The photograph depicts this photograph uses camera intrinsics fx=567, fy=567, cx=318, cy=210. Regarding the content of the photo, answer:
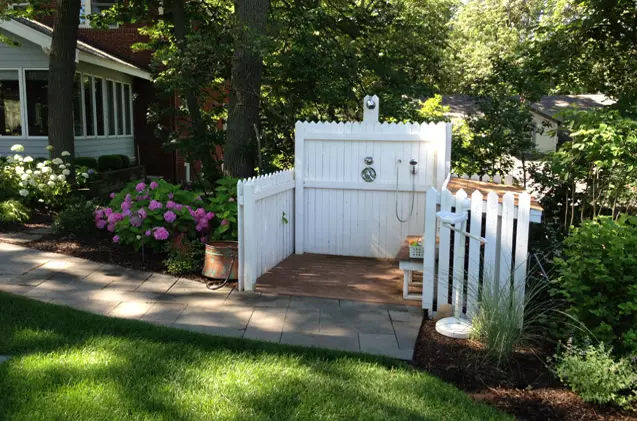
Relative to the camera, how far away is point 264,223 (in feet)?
20.5

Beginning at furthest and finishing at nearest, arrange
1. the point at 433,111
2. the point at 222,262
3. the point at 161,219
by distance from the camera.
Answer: the point at 433,111 → the point at 161,219 → the point at 222,262

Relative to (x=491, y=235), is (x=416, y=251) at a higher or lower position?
lower

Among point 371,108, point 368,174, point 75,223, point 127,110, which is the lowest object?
point 75,223

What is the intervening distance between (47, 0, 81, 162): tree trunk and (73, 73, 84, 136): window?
411 cm

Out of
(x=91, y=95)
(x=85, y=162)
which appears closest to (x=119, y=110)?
(x=91, y=95)

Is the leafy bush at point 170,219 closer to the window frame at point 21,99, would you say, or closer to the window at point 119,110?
the window frame at point 21,99

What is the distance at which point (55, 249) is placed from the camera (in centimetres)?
685

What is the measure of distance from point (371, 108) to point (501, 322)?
389 cm

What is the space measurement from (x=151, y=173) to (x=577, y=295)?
1597cm

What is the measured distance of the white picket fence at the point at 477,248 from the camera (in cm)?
461

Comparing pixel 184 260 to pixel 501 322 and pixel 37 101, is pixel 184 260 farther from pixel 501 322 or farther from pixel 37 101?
pixel 37 101

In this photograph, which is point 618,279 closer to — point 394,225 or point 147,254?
point 394,225

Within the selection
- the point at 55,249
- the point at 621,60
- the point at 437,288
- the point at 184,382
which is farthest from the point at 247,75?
the point at 621,60

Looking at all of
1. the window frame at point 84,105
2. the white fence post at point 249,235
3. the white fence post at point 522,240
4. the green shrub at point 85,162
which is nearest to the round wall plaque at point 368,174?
the white fence post at point 249,235
